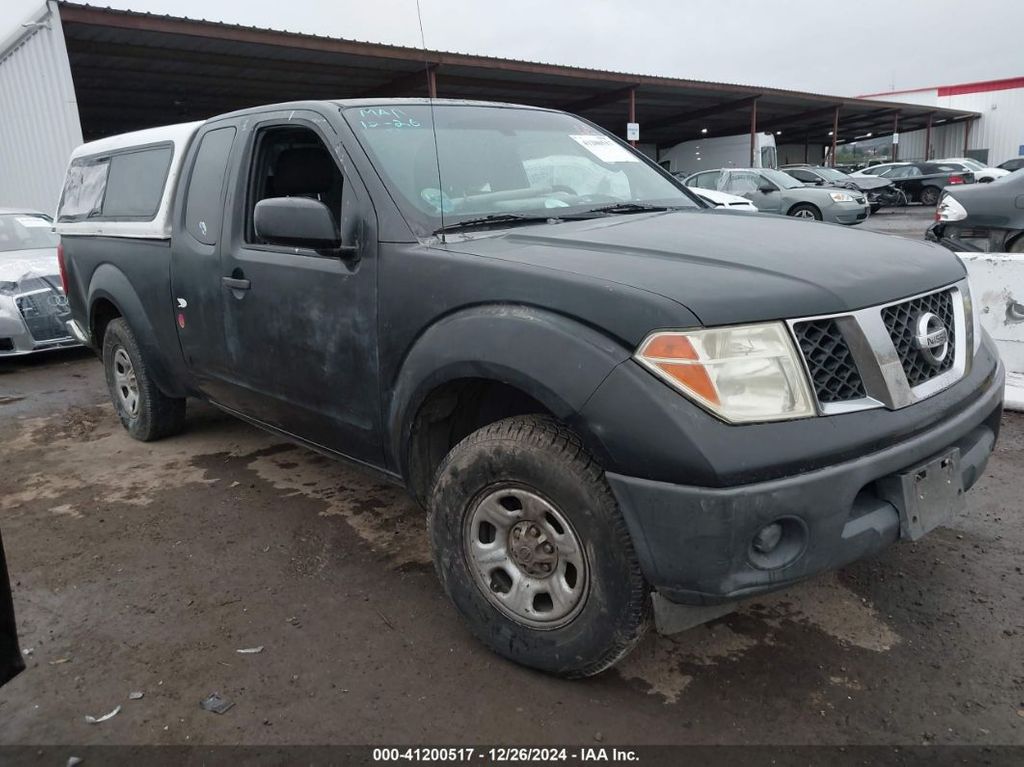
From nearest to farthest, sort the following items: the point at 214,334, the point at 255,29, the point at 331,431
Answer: the point at 331,431
the point at 214,334
the point at 255,29

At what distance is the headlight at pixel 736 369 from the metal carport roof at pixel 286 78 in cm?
712

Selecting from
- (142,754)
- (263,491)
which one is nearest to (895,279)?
(142,754)

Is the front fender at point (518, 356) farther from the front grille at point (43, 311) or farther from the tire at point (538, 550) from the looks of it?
the front grille at point (43, 311)

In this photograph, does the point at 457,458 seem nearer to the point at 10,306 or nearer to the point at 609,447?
the point at 609,447

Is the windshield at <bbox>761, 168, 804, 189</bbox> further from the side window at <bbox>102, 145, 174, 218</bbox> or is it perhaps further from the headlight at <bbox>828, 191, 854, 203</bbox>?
the side window at <bbox>102, 145, 174, 218</bbox>

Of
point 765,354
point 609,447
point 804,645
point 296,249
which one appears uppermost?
point 296,249

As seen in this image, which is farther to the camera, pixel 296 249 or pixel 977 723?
pixel 296 249

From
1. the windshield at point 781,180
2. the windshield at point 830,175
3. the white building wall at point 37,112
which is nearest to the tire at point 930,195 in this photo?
the windshield at point 830,175

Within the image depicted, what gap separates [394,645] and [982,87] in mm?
53517

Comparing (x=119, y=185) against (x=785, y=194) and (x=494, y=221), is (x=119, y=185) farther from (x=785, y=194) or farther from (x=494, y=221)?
(x=785, y=194)

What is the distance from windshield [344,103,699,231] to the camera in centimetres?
279

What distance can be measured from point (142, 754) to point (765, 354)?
2.00 m

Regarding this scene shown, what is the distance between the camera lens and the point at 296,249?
304 centimetres

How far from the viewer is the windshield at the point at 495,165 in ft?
9.14
